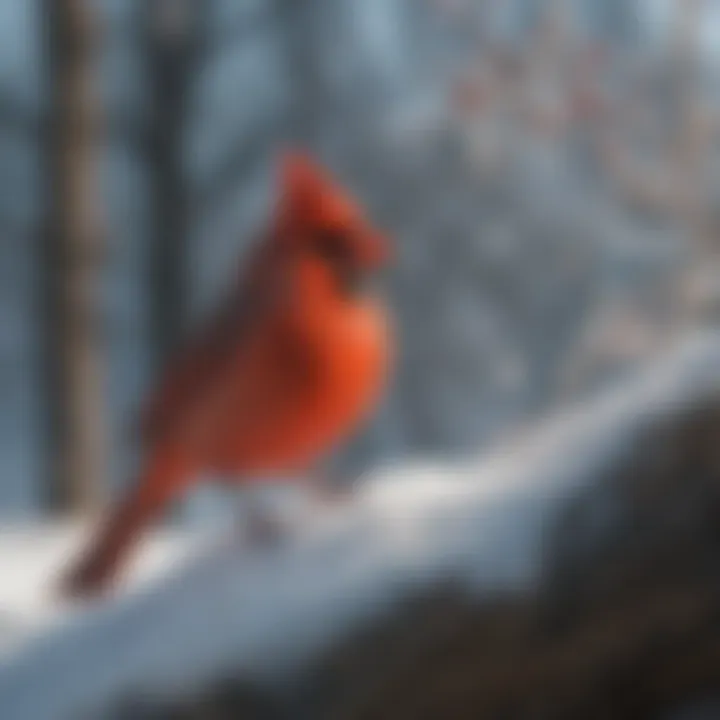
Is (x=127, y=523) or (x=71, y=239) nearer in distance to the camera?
(x=127, y=523)

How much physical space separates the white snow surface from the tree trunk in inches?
5.5

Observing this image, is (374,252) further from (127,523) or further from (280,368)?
(127,523)

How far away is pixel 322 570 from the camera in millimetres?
742

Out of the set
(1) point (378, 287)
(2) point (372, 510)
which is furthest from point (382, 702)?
(1) point (378, 287)

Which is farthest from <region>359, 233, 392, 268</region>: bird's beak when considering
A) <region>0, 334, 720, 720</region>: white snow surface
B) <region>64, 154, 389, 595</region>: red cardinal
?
<region>0, 334, 720, 720</region>: white snow surface

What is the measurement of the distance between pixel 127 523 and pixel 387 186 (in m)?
0.24

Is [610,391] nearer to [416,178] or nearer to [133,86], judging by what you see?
[416,178]

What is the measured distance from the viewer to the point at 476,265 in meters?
0.87

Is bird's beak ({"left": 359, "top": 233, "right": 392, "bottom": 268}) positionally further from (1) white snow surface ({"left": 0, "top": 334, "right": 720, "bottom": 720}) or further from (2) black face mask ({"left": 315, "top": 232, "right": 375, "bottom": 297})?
(1) white snow surface ({"left": 0, "top": 334, "right": 720, "bottom": 720})

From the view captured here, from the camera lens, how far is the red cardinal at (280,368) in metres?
0.78

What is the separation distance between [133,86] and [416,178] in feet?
0.65

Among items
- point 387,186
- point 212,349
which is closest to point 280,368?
point 212,349

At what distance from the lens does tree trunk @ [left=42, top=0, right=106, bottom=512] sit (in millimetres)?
930

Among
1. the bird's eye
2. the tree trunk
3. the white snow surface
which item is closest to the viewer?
the white snow surface
